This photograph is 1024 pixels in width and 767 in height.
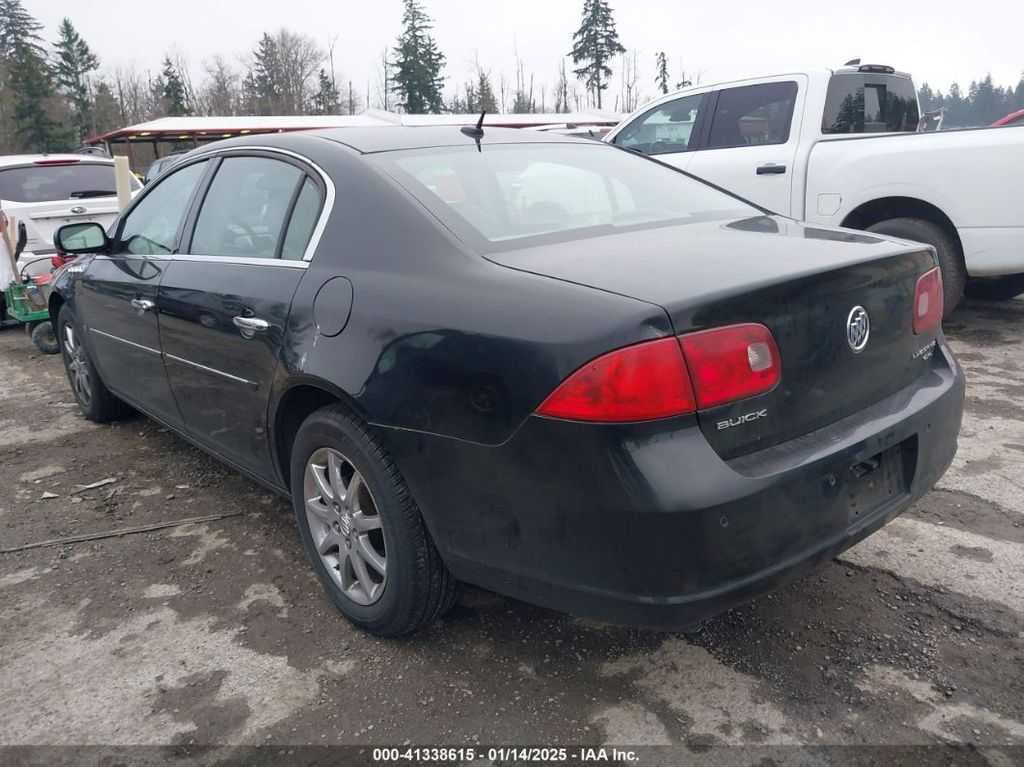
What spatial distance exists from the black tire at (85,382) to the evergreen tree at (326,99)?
6080 cm

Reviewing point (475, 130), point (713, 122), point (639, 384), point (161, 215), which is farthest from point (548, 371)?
point (713, 122)

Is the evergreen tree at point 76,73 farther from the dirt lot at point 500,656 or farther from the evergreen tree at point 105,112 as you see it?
the dirt lot at point 500,656

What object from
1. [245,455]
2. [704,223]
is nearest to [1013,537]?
[704,223]

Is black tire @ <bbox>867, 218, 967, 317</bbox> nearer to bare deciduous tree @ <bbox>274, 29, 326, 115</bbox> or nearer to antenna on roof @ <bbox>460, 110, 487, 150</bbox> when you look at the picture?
antenna on roof @ <bbox>460, 110, 487, 150</bbox>

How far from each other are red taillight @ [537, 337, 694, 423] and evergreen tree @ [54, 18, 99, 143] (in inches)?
2489

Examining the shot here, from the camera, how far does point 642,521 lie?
5.96ft

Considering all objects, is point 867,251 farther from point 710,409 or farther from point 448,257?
point 448,257

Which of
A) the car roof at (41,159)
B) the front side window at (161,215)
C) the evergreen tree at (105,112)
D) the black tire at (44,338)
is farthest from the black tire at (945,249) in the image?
the evergreen tree at (105,112)

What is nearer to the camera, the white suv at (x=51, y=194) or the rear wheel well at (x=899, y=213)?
the rear wheel well at (x=899, y=213)

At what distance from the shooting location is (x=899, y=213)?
589cm

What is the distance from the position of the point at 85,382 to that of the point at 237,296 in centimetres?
252

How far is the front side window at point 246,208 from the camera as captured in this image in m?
2.92

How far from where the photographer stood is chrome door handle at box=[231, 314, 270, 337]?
8.87ft

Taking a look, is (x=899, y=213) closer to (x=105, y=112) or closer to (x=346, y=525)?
(x=346, y=525)
